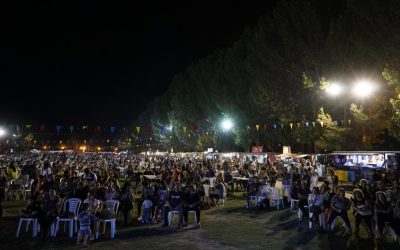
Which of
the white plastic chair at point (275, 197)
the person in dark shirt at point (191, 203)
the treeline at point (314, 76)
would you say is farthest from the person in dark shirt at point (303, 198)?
the treeline at point (314, 76)

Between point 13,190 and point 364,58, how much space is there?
2531cm

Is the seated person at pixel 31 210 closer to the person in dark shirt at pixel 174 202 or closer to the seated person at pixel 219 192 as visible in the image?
the person in dark shirt at pixel 174 202

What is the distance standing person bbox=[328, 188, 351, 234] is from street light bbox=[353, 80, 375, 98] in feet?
43.6

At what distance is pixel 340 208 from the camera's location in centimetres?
1134

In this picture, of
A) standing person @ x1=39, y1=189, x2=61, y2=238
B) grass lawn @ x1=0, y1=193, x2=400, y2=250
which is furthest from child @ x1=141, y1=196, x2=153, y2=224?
standing person @ x1=39, y1=189, x2=61, y2=238

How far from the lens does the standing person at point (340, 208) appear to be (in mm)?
11305

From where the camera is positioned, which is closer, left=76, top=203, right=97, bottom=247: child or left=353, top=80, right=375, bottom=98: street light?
left=76, top=203, right=97, bottom=247: child

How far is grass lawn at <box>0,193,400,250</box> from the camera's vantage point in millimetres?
9789

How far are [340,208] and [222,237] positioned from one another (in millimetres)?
3737

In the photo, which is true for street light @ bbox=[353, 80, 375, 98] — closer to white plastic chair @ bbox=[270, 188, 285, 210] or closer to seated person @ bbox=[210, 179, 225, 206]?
white plastic chair @ bbox=[270, 188, 285, 210]

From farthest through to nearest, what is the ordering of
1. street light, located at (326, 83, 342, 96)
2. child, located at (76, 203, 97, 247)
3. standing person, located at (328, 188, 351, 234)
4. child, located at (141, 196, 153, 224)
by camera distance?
street light, located at (326, 83, 342, 96), child, located at (141, 196, 153, 224), standing person, located at (328, 188, 351, 234), child, located at (76, 203, 97, 247)

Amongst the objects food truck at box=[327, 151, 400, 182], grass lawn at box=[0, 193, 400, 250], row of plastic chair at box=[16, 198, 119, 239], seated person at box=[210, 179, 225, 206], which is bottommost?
grass lawn at box=[0, 193, 400, 250]

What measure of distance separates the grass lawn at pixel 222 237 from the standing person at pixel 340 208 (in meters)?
0.35

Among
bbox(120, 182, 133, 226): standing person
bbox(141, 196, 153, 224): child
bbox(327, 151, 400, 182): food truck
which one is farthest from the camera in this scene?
bbox(327, 151, 400, 182): food truck
